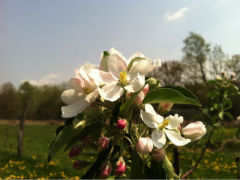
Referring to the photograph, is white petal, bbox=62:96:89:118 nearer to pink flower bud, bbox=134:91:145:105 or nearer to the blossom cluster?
the blossom cluster

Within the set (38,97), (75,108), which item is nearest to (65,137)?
(75,108)

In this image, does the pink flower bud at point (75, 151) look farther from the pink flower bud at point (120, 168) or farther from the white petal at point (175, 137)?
the white petal at point (175, 137)

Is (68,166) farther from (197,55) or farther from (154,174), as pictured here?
(197,55)

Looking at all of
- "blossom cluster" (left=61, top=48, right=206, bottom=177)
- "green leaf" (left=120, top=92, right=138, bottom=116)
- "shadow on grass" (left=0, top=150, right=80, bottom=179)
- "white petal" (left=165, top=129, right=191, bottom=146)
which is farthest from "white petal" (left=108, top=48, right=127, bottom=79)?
"shadow on grass" (left=0, top=150, right=80, bottom=179)

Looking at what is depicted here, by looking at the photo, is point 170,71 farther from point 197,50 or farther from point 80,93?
point 80,93

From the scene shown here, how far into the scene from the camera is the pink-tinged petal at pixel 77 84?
0.69m

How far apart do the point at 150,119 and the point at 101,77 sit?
0.17 meters

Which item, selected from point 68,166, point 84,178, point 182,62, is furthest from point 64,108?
point 182,62

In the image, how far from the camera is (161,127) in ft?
2.19

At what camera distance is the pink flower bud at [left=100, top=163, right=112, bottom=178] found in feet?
2.18

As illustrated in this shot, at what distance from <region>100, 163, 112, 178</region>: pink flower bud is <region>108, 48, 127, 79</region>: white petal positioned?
244 millimetres

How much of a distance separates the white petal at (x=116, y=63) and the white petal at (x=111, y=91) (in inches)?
2.1

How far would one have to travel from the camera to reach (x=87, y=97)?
0.64 metres

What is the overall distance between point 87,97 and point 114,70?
119 millimetres
